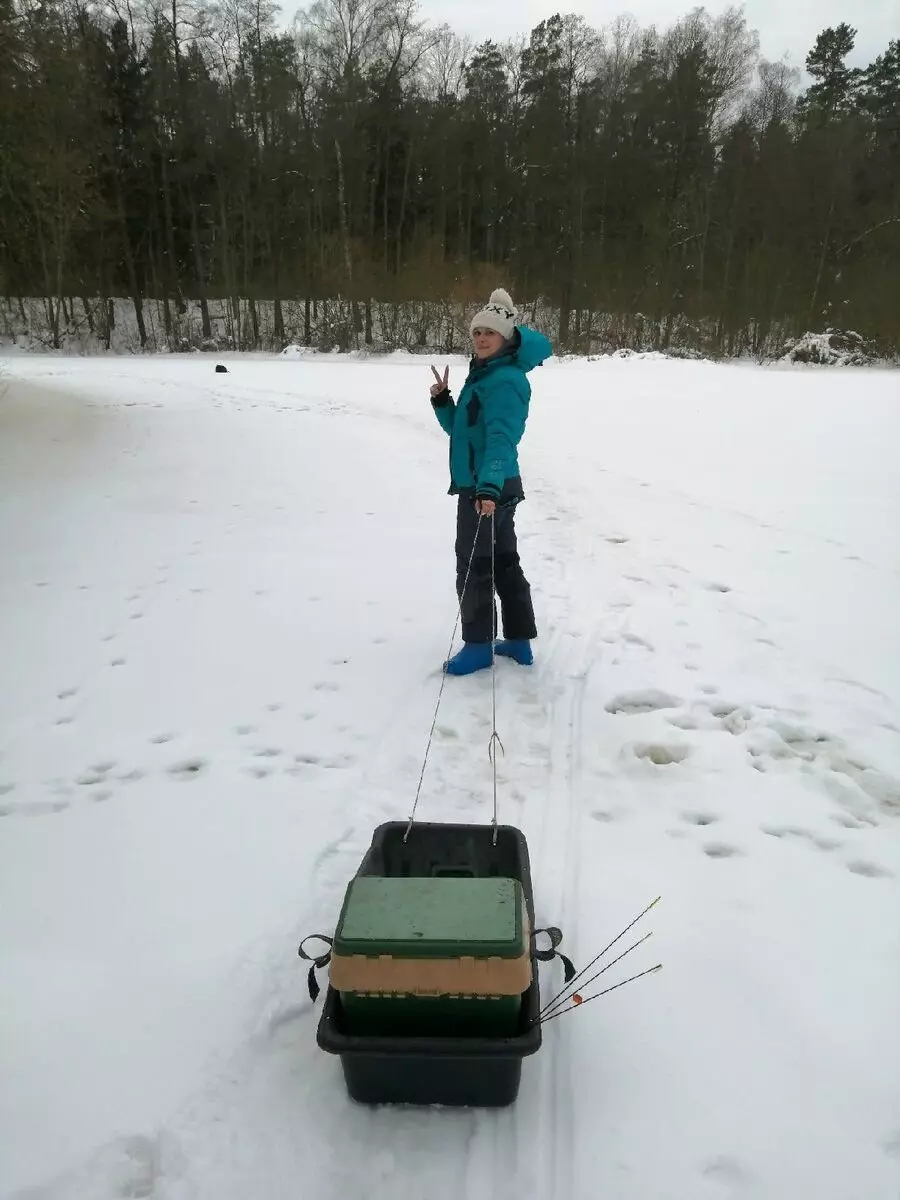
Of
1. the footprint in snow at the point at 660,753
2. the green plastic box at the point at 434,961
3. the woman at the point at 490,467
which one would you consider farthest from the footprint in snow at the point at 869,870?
the woman at the point at 490,467

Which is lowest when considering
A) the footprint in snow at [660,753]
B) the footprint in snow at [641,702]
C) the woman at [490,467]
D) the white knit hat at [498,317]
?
the footprint in snow at [660,753]

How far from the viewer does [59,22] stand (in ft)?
31.0

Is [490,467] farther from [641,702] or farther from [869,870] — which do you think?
[869,870]

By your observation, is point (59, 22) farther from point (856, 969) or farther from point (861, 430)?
point (856, 969)

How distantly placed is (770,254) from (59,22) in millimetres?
23171

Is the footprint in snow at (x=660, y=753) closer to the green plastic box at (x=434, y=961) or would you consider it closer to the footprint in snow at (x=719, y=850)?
the footprint in snow at (x=719, y=850)

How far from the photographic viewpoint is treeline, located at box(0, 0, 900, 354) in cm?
2564

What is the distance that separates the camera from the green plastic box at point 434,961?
1.50 metres

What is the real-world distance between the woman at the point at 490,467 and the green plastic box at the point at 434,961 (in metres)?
1.65

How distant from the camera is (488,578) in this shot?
3.44 m

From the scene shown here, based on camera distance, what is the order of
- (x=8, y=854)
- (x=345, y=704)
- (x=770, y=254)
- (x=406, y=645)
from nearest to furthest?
(x=8, y=854) < (x=345, y=704) < (x=406, y=645) < (x=770, y=254)

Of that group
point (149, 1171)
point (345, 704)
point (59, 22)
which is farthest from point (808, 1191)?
point (59, 22)

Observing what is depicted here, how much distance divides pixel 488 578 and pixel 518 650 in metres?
0.46

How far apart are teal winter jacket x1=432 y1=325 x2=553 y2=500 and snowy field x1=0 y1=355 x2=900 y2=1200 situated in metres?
1.00
